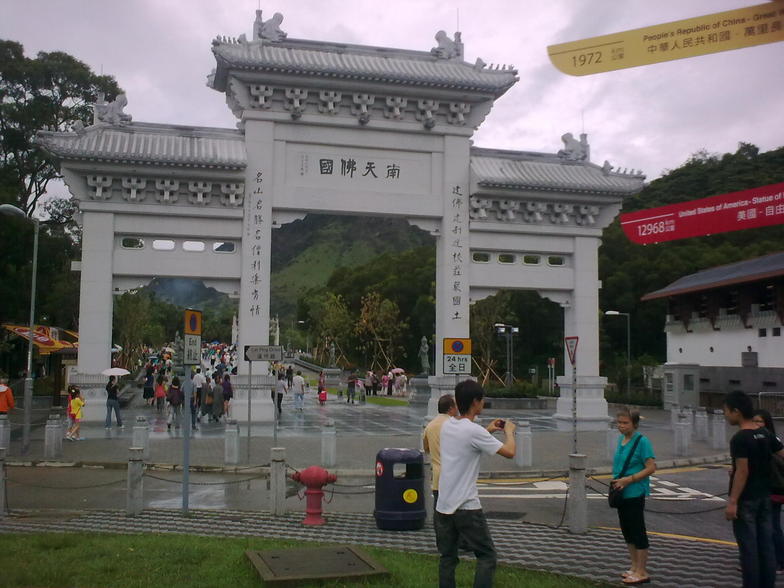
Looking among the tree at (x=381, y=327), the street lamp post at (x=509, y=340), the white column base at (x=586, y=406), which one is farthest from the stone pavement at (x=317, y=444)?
the tree at (x=381, y=327)

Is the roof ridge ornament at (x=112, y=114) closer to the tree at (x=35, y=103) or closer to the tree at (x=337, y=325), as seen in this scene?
the tree at (x=35, y=103)

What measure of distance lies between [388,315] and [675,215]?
6005cm

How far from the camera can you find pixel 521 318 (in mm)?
63781

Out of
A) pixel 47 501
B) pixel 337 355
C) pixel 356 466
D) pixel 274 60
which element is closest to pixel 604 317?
pixel 337 355

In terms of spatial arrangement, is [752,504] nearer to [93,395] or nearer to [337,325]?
[93,395]

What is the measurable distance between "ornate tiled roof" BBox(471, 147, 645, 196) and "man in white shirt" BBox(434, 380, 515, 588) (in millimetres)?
19751

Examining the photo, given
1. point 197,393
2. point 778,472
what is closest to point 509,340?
point 197,393

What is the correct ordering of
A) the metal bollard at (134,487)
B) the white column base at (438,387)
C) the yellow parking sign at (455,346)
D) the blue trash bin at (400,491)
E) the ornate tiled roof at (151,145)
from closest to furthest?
the blue trash bin at (400,491) → the metal bollard at (134,487) → the yellow parking sign at (455,346) → the ornate tiled roof at (151,145) → the white column base at (438,387)

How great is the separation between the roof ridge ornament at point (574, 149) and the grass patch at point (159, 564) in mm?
22117

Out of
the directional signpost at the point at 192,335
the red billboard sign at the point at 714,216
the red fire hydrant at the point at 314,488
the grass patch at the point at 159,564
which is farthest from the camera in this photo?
the directional signpost at the point at 192,335

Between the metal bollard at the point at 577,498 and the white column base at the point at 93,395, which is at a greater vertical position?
the white column base at the point at 93,395

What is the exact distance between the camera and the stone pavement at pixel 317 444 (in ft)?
57.9

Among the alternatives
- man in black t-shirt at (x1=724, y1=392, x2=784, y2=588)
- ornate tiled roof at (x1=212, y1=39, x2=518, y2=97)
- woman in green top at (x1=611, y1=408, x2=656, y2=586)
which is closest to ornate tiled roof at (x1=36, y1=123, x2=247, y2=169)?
ornate tiled roof at (x1=212, y1=39, x2=518, y2=97)

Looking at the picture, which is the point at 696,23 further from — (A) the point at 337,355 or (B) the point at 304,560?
(A) the point at 337,355
